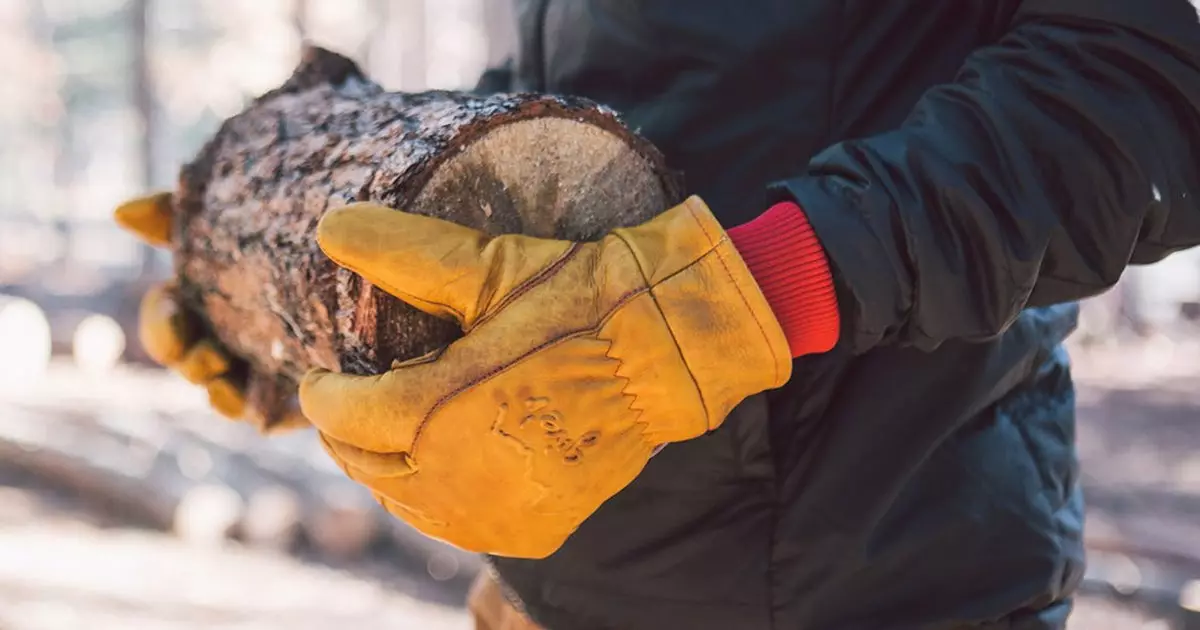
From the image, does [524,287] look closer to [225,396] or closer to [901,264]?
[901,264]

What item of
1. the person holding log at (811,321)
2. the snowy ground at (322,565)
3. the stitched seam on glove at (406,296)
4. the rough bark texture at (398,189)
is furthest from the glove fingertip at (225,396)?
the snowy ground at (322,565)

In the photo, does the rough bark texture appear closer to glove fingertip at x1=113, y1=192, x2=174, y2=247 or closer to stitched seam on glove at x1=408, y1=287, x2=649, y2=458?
stitched seam on glove at x1=408, y1=287, x2=649, y2=458

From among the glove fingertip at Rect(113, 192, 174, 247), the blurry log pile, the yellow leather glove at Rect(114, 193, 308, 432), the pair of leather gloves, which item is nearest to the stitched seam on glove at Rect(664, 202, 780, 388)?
the pair of leather gloves

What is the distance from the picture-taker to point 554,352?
0.62 m

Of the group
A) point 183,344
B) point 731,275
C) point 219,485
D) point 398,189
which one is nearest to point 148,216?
point 183,344

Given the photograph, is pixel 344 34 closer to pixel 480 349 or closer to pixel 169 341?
pixel 169 341

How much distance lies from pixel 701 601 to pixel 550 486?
24 centimetres

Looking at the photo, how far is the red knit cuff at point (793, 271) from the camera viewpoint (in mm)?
653

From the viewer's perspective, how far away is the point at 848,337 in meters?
0.67

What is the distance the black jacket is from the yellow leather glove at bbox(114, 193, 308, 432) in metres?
0.43

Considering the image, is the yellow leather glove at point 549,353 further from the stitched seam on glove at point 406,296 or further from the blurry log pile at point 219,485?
the blurry log pile at point 219,485

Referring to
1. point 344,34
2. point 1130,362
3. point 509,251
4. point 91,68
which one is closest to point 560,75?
point 509,251

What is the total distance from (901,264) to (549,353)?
246 mm

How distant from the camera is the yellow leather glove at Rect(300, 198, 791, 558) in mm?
625
